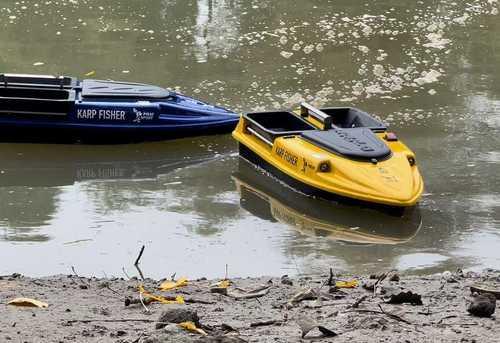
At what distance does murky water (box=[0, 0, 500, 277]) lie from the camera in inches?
328

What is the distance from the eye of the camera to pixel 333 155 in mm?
9430

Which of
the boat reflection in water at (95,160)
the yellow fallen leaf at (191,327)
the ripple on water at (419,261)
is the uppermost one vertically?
the yellow fallen leaf at (191,327)

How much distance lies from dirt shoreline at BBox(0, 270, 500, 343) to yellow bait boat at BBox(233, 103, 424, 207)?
1.98m

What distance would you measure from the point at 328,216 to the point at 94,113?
11.1 feet

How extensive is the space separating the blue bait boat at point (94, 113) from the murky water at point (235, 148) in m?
0.19

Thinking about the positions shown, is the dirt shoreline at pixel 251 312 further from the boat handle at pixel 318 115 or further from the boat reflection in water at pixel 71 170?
the boat handle at pixel 318 115

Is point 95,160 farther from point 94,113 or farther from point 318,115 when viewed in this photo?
point 318,115

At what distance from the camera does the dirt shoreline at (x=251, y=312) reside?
15.8ft

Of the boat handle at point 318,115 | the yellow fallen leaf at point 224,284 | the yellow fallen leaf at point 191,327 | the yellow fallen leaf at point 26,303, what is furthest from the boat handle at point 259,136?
the yellow fallen leaf at point 191,327

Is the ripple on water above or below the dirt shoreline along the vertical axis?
below

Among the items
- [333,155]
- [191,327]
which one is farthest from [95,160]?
[191,327]

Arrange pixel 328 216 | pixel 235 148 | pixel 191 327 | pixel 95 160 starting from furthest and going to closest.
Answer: pixel 235 148
pixel 95 160
pixel 328 216
pixel 191 327

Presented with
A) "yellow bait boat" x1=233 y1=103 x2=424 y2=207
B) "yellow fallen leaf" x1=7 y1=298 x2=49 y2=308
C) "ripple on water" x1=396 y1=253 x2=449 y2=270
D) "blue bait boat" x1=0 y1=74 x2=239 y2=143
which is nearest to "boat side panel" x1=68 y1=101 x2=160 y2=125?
"blue bait boat" x1=0 y1=74 x2=239 y2=143

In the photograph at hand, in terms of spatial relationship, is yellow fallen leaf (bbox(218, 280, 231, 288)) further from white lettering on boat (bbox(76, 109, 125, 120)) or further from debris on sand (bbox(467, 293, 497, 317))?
white lettering on boat (bbox(76, 109, 125, 120))
